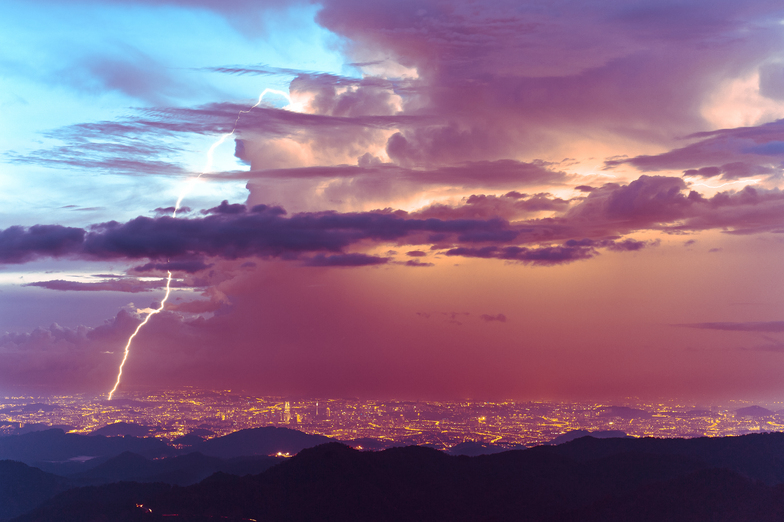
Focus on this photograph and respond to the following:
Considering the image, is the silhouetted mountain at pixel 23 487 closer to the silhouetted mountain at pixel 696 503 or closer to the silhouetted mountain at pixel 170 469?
the silhouetted mountain at pixel 170 469

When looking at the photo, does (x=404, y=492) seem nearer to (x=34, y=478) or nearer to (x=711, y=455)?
(x=711, y=455)

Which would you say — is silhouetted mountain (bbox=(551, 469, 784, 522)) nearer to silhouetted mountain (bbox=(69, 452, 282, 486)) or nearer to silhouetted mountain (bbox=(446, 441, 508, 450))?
silhouetted mountain (bbox=(69, 452, 282, 486))

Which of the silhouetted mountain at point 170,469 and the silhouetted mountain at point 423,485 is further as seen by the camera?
the silhouetted mountain at point 170,469

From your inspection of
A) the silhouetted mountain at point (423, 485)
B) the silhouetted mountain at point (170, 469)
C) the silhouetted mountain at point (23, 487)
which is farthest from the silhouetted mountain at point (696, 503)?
the silhouetted mountain at point (23, 487)

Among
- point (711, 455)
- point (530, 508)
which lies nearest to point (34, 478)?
point (530, 508)

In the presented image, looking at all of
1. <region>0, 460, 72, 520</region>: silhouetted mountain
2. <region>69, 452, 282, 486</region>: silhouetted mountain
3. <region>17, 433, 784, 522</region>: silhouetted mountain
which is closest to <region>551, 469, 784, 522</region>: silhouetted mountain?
<region>17, 433, 784, 522</region>: silhouetted mountain

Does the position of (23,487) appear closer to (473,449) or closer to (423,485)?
(423,485)
